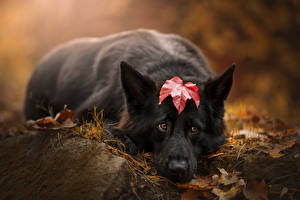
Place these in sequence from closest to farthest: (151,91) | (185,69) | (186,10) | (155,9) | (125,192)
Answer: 1. (125,192)
2. (151,91)
3. (185,69)
4. (186,10)
5. (155,9)

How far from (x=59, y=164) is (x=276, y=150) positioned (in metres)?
2.11

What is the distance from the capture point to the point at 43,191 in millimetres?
2512

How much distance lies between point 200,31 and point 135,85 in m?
6.07

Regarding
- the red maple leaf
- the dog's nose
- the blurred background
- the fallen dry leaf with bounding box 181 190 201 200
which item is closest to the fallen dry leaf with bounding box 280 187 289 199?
the fallen dry leaf with bounding box 181 190 201 200

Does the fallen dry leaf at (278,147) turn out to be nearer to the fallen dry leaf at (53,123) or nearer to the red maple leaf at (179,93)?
the red maple leaf at (179,93)

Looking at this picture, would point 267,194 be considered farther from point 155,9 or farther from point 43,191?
point 155,9

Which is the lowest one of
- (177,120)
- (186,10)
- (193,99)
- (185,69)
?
(177,120)

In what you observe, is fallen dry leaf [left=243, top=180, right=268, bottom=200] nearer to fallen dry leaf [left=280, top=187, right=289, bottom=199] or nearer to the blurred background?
fallen dry leaf [left=280, top=187, right=289, bottom=199]

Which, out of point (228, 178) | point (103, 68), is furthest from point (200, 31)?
point (228, 178)

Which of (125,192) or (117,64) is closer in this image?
(125,192)

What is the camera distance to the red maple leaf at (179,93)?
273cm

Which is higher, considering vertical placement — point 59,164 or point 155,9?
point 155,9

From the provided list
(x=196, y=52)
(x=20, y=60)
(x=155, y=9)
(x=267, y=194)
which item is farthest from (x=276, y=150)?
(x=20, y=60)

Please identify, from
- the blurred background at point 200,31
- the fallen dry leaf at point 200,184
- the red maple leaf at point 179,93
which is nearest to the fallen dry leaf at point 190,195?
the fallen dry leaf at point 200,184
